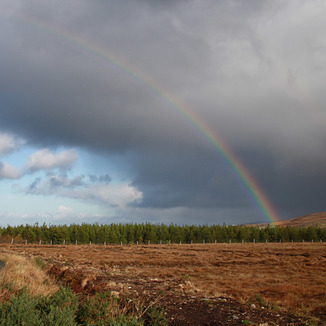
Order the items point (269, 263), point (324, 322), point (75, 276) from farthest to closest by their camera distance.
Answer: point (269, 263) < point (75, 276) < point (324, 322)

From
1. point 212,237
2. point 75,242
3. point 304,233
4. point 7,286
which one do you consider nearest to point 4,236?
point 75,242

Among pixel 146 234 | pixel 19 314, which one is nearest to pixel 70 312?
pixel 19 314

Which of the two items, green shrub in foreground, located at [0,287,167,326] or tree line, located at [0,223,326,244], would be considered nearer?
green shrub in foreground, located at [0,287,167,326]

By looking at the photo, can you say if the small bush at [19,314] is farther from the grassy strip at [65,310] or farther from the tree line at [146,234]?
the tree line at [146,234]

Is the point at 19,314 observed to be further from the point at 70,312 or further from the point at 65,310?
the point at 70,312

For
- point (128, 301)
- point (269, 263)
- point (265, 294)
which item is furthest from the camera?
point (269, 263)

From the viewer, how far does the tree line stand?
88.5 m

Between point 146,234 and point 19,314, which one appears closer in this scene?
point 19,314

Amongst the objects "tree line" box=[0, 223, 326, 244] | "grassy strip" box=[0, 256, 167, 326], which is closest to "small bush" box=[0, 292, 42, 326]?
"grassy strip" box=[0, 256, 167, 326]

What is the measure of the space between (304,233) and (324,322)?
111 meters

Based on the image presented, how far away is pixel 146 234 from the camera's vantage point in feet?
315

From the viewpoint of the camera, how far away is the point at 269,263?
102 feet

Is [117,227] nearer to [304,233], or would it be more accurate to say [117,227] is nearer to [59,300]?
[304,233]

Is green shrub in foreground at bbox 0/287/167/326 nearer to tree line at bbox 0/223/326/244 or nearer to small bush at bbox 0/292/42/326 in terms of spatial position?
small bush at bbox 0/292/42/326
